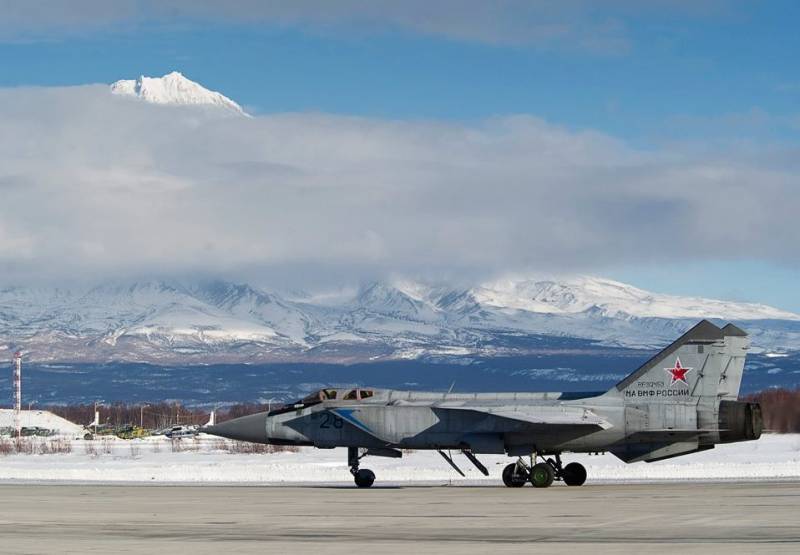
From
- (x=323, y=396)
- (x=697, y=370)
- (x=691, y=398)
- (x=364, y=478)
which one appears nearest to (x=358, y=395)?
(x=323, y=396)

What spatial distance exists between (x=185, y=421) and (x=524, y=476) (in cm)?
14784

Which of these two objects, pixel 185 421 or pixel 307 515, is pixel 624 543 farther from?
pixel 185 421

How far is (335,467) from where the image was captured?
174 ft

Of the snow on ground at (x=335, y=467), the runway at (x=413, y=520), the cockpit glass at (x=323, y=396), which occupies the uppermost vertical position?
the cockpit glass at (x=323, y=396)

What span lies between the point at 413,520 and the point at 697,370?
1421cm

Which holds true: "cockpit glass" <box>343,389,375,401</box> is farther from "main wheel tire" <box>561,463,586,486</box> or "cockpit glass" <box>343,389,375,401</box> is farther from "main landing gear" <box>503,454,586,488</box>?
"main wheel tire" <box>561,463,586,486</box>

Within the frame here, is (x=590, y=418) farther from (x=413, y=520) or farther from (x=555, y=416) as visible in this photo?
(x=413, y=520)

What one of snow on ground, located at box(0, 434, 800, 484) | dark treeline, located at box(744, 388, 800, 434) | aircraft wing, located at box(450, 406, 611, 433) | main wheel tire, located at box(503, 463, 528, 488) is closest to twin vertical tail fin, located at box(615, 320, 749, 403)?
aircraft wing, located at box(450, 406, 611, 433)

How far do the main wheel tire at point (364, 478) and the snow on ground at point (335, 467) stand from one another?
3.15 meters

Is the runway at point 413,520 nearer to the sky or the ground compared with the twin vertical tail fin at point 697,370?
nearer to the ground

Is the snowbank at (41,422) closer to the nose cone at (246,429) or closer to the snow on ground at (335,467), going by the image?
the snow on ground at (335,467)

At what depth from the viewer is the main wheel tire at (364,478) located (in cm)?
3950

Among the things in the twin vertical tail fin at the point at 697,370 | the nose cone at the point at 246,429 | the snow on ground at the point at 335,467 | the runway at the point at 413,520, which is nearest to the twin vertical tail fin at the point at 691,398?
the twin vertical tail fin at the point at 697,370

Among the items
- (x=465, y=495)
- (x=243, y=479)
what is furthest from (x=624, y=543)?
(x=243, y=479)
